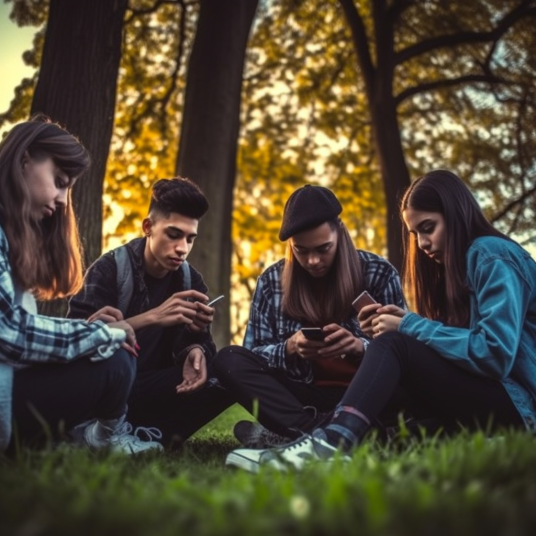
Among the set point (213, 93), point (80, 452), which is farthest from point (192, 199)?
point (213, 93)

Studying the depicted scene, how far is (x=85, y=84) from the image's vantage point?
19.1 ft

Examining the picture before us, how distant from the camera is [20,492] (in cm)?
159

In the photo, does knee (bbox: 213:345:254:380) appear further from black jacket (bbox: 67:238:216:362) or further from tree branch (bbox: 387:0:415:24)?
tree branch (bbox: 387:0:415:24)

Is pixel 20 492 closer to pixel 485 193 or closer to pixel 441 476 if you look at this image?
pixel 441 476

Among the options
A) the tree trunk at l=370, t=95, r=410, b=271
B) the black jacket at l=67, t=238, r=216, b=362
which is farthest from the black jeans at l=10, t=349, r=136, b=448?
the tree trunk at l=370, t=95, r=410, b=271

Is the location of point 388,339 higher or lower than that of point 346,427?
higher

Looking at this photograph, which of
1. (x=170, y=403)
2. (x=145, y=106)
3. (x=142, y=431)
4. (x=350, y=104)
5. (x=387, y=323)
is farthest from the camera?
(x=350, y=104)

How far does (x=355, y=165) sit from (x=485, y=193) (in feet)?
10.2

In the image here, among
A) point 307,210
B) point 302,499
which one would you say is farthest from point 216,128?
point 302,499

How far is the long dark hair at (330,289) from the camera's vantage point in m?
3.99

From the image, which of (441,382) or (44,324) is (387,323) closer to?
(441,382)

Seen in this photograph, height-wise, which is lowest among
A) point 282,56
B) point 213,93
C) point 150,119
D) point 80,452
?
point 80,452

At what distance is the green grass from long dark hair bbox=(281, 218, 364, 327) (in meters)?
1.83

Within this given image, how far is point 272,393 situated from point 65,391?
1.15 metres
